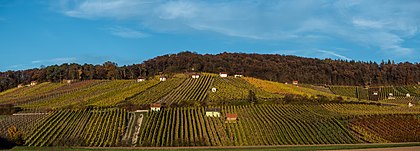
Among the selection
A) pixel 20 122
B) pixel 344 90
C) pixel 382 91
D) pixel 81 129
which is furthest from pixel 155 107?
pixel 382 91

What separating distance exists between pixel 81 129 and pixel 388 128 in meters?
33.7

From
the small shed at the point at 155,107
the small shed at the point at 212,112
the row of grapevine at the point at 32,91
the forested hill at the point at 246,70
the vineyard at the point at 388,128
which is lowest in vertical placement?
the vineyard at the point at 388,128

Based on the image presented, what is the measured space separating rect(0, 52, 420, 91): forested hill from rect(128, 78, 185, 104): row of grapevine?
76.9 ft

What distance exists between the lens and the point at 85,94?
289 ft

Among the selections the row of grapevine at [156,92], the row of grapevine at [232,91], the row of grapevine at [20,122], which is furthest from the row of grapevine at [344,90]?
the row of grapevine at [20,122]

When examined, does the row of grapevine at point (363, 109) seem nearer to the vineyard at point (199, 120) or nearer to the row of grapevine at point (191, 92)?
the vineyard at point (199, 120)

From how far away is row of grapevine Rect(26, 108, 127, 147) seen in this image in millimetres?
48031

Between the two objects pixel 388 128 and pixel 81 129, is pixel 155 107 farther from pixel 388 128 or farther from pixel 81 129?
pixel 388 128

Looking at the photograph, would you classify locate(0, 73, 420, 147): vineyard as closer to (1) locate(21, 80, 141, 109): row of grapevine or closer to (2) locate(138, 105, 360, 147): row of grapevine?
(2) locate(138, 105, 360, 147): row of grapevine

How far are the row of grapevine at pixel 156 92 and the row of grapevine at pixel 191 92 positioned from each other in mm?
1237

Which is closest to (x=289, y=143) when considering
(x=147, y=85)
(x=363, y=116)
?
(x=363, y=116)

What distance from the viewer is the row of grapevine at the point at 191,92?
7484cm

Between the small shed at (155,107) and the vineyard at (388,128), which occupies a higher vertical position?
the small shed at (155,107)

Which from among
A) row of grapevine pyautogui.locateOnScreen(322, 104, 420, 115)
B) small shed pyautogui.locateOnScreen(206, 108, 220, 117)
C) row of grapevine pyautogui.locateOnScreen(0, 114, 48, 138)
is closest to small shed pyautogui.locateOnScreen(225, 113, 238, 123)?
small shed pyautogui.locateOnScreen(206, 108, 220, 117)
